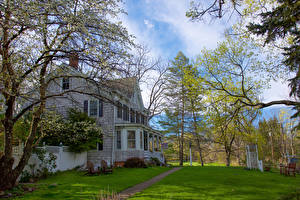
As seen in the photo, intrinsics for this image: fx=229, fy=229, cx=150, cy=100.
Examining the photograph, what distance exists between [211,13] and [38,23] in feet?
16.9

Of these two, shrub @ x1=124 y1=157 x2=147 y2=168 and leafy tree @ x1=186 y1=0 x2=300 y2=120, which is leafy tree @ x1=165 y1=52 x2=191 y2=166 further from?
leafy tree @ x1=186 y1=0 x2=300 y2=120

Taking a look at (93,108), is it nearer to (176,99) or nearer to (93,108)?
(93,108)

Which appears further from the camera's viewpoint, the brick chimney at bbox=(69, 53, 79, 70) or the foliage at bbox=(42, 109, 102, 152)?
the foliage at bbox=(42, 109, 102, 152)

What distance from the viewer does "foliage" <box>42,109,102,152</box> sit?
1725 cm

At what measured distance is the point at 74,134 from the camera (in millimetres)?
17578

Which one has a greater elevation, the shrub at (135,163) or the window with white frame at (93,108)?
the window with white frame at (93,108)

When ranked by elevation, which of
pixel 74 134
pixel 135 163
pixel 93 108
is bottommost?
pixel 135 163

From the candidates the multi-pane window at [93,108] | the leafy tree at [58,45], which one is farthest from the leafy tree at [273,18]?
the multi-pane window at [93,108]

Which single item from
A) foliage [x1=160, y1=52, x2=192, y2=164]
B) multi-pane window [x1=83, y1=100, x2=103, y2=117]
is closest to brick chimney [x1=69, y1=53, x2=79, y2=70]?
multi-pane window [x1=83, y1=100, x2=103, y2=117]

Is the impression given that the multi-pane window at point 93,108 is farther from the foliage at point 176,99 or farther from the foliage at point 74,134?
the foliage at point 176,99

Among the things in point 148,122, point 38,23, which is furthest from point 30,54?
point 148,122

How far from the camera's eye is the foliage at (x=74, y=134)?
56.6 ft

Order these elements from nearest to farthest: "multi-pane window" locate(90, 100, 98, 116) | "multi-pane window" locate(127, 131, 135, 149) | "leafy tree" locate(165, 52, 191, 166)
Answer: "multi-pane window" locate(127, 131, 135, 149) < "multi-pane window" locate(90, 100, 98, 116) < "leafy tree" locate(165, 52, 191, 166)

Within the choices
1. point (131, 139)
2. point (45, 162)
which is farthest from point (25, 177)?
point (131, 139)
